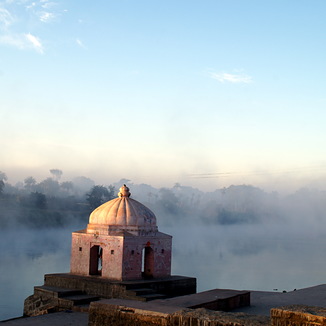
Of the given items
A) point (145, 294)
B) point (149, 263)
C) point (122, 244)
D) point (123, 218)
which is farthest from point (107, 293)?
point (123, 218)

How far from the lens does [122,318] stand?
7234 millimetres

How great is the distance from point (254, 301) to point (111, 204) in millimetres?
4639

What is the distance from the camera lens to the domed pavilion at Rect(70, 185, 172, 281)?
11968 mm

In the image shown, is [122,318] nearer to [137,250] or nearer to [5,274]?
[137,250]

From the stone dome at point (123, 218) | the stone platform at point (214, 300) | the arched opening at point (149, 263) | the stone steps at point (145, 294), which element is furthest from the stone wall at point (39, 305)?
the stone platform at point (214, 300)

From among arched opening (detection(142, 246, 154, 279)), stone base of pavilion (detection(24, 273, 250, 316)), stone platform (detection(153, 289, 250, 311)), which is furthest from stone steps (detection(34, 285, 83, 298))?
stone platform (detection(153, 289, 250, 311))

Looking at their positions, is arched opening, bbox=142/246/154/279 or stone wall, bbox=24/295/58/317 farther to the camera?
arched opening, bbox=142/246/154/279

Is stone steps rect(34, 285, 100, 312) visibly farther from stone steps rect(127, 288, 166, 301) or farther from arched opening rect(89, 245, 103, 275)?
stone steps rect(127, 288, 166, 301)

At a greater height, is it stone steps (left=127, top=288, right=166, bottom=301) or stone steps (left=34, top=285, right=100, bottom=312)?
stone steps (left=127, top=288, right=166, bottom=301)

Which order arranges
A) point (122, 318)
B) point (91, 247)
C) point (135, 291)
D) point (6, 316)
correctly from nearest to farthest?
1. point (122, 318)
2. point (135, 291)
3. point (91, 247)
4. point (6, 316)

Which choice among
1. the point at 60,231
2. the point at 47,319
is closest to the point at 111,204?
the point at 47,319

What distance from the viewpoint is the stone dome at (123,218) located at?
12494 mm

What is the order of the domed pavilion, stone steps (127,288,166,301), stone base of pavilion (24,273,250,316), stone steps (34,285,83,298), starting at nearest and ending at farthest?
stone base of pavilion (24,273,250,316) < stone steps (127,288,166,301) < stone steps (34,285,83,298) < the domed pavilion

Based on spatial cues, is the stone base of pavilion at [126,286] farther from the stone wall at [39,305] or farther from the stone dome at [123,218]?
the stone dome at [123,218]
